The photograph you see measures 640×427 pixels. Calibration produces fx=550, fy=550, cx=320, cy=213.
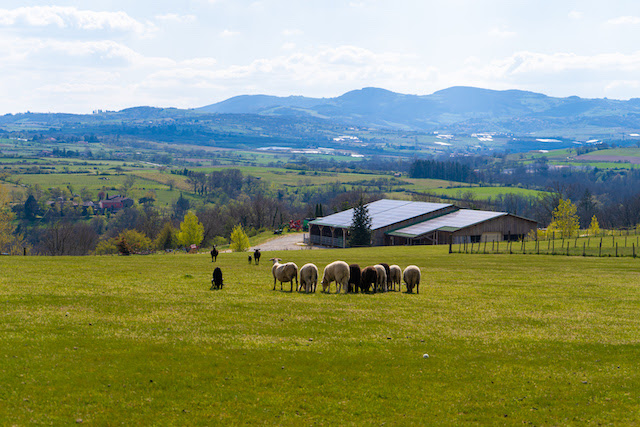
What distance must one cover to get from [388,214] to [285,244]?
22.7m

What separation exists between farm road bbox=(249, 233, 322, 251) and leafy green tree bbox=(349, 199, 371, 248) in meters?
8.69

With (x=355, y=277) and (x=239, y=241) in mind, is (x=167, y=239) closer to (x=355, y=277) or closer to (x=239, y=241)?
(x=239, y=241)

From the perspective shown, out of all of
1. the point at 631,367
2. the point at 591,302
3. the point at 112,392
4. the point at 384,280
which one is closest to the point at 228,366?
the point at 112,392

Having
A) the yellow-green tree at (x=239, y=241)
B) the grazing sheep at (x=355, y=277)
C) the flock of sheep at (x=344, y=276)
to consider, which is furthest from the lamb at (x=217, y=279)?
the yellow-green tree at (x=239, y=241)

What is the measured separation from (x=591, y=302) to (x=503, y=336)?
1101 cm

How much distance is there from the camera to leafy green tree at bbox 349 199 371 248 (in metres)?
104

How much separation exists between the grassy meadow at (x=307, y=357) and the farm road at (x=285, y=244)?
7739 cm

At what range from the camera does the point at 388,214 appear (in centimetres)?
11669

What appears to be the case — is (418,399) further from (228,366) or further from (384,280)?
(384,280)

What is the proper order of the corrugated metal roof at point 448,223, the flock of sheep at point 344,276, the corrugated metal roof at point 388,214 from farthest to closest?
the corrugated metal roof at point 388,214, the corrugated metal roof at point 448,223, the flock of sheep at point 344,276

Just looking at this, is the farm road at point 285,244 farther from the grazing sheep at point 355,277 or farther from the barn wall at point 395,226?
the grazing sheep at point 355,277

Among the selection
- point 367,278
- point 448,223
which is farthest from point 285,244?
point 367,278

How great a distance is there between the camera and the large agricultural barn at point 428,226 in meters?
102

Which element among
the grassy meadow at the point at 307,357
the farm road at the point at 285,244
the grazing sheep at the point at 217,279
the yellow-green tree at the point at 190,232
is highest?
the grazing sheep at the point at 217,279
